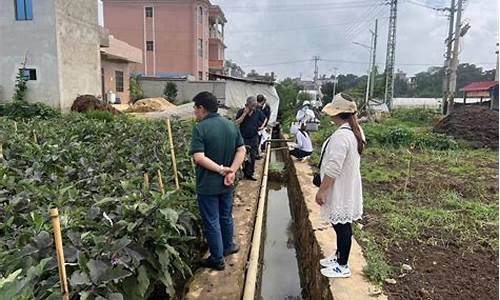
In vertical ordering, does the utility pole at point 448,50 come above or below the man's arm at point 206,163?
above

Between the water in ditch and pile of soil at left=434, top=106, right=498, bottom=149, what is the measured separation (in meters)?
7.95

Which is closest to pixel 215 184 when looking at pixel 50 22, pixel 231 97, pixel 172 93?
pixel 50 22

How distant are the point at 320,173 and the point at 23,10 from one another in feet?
54.9

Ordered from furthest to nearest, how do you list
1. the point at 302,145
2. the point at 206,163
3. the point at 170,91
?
the point at 170,91
the point at 302,145
the point at 206,163

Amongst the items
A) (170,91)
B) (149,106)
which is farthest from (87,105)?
(170,91)

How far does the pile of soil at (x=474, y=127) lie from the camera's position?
1300 centimetres

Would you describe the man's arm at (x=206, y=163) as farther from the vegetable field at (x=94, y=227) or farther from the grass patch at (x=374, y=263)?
the grass patch at (x=374, y=263)

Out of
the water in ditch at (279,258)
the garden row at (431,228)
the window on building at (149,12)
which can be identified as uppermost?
the window on building at (149,12)

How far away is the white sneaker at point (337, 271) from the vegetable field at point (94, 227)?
128 centimetres

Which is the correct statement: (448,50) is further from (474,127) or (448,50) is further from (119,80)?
(119,80)

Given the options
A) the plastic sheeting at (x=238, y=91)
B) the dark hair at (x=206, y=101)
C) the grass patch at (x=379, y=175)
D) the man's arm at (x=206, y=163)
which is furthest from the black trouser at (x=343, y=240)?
the plastic sheeting at (x=238, y=91)

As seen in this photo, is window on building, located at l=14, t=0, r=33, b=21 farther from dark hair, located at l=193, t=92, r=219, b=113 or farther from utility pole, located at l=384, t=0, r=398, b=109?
utility pole, located at l=384, t=0, r=398, b=109

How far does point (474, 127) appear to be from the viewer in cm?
1396

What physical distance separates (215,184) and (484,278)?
260cm
